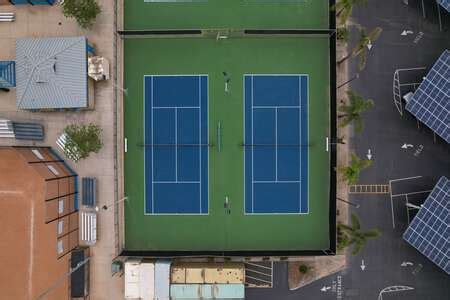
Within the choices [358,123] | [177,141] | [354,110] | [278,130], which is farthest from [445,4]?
[177,141]

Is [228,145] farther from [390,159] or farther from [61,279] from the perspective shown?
[61,279]

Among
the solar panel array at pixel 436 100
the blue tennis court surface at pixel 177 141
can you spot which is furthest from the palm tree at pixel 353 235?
the blue tennis court surface at pixel 177 141

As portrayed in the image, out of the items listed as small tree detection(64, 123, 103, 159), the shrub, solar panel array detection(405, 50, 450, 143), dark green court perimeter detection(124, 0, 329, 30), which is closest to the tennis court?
dark green court perimeter detection(124, 0, 329, 30)

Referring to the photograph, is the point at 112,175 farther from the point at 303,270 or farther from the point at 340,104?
the point at 340,104

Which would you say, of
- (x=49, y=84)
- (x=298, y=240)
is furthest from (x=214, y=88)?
(x=298, y=240)

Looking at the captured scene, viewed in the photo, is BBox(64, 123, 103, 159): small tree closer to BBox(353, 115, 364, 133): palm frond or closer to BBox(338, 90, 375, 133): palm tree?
BBox(338, 90, 375, 133): palm tree
